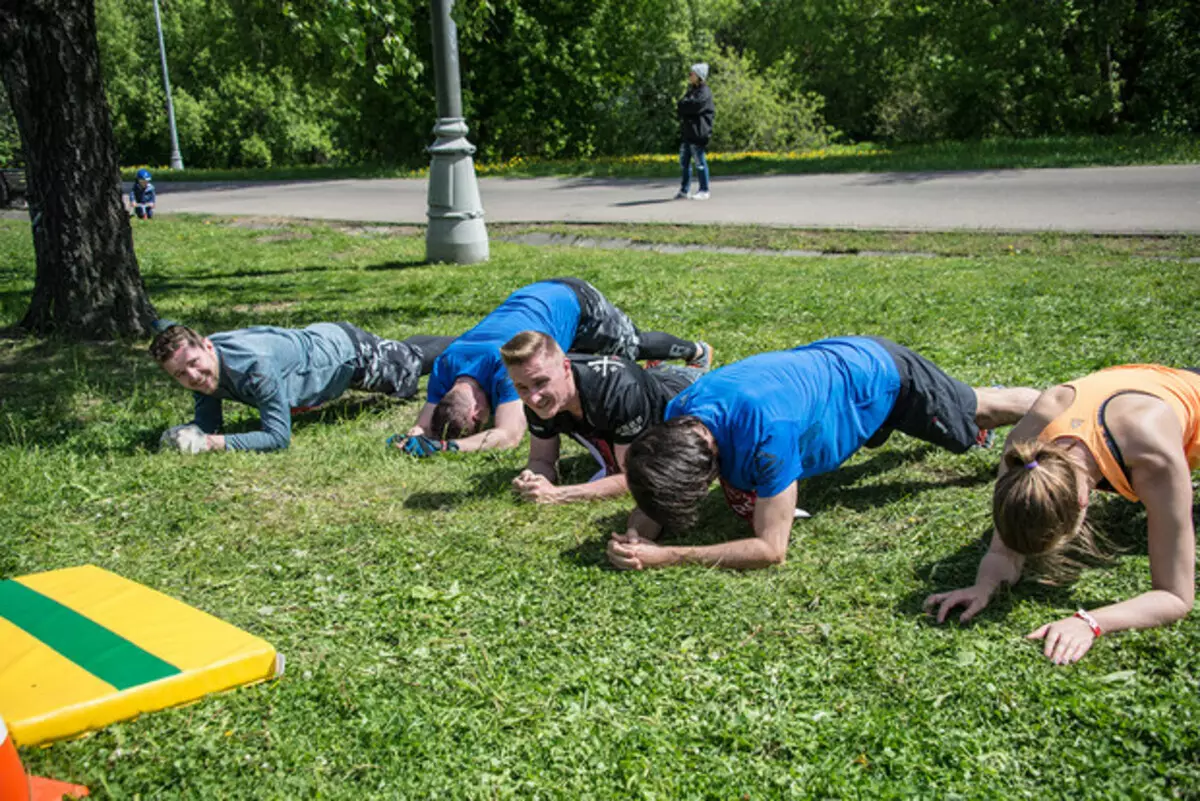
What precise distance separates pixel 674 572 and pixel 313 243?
12148 mm

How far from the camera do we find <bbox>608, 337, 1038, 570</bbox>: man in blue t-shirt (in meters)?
3.87

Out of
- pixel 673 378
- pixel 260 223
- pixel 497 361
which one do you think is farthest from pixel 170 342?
pixel 260 223

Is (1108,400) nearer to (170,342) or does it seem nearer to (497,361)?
(497,361)

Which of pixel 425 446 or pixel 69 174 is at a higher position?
pixel 69 174

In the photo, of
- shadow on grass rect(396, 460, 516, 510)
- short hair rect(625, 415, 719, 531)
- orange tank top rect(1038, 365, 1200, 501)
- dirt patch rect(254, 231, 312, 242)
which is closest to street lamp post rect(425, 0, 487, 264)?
dirt patch rect(254, 231, 312, 242)

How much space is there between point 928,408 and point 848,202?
1141 cm

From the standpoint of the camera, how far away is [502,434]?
19.6 ft

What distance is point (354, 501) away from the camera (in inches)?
205

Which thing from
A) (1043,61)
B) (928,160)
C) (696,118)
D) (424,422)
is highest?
(1043,61)

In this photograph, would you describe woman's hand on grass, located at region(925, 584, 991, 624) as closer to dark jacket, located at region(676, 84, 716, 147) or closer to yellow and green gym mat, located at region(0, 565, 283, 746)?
yellow and green gym mat, located at region(0, 565, 283, 746)

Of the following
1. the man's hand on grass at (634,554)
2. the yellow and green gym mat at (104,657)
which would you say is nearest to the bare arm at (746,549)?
the man's hand on grass at (634,554)

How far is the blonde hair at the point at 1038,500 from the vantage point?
3.38 m

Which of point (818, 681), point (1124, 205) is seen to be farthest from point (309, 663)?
point (1124, 205)

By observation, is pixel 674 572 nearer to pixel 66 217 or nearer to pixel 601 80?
pixel 66 217
